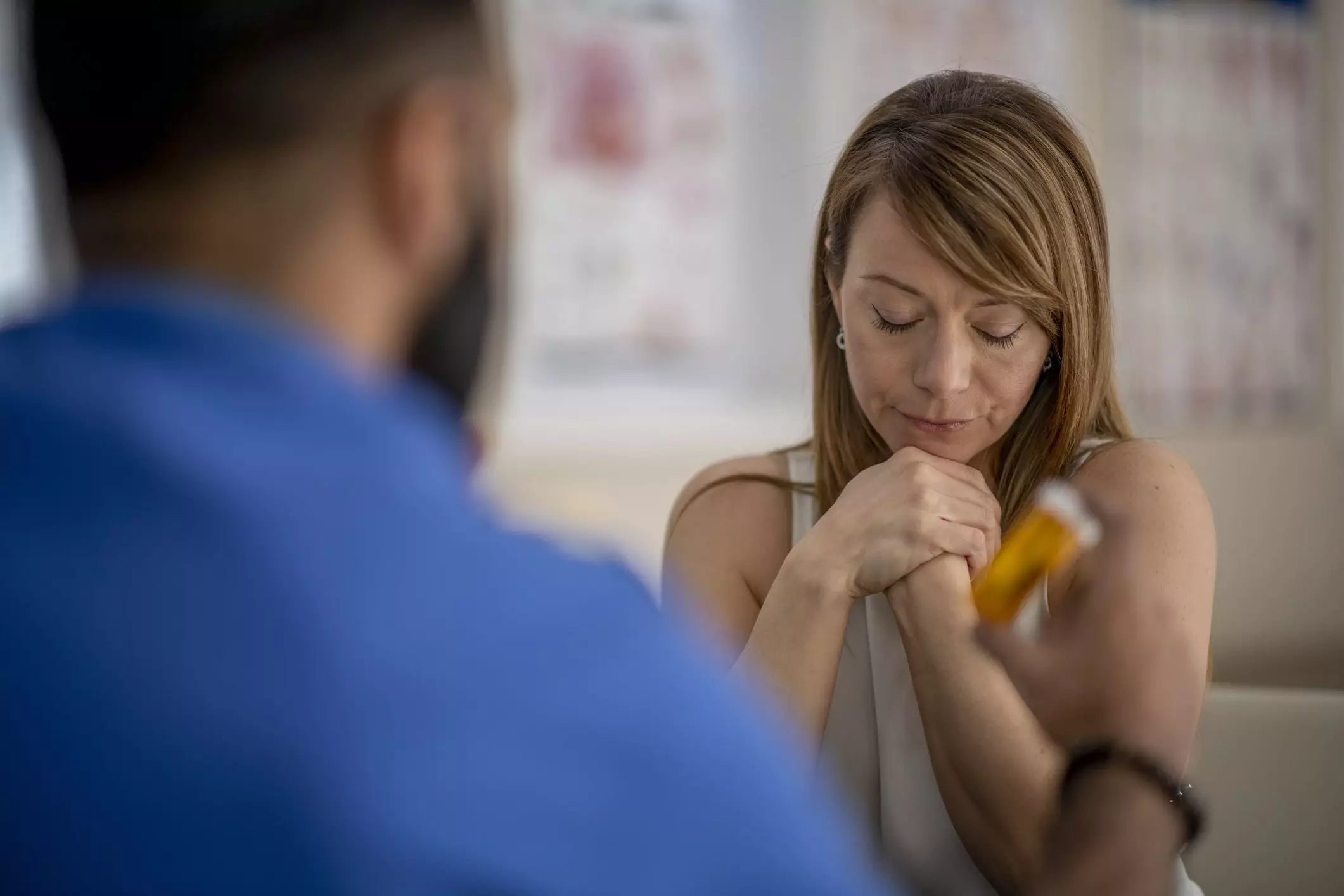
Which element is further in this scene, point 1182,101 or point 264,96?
point 1182,101

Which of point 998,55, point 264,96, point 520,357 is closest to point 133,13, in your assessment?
point 264,96

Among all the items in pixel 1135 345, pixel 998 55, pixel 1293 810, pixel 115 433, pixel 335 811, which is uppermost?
pixel 998 55

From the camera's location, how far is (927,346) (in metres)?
1.30

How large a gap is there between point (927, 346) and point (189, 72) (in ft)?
2.95

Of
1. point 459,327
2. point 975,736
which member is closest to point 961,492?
point 975,736

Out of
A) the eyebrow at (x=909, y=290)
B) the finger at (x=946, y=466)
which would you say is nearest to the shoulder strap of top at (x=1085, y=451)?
the finger at (x=946, y=466)

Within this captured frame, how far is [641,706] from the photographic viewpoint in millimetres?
441

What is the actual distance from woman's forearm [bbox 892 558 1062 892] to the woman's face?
6.1 inches

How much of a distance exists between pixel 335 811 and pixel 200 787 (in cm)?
4

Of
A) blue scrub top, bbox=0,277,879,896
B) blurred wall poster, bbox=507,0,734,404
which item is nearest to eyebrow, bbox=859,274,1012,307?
blue scrub top, bbox=0,277,879,896

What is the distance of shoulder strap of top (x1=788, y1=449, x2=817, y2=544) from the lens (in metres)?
1.49

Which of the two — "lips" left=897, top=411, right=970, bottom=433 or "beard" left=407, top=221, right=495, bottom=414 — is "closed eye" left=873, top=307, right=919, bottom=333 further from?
"beard" left=407, top=221, right=495, bottom=414

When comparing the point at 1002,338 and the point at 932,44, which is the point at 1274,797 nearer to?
the point at 1002,338

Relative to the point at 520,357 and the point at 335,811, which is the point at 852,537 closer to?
the point at 335,811
